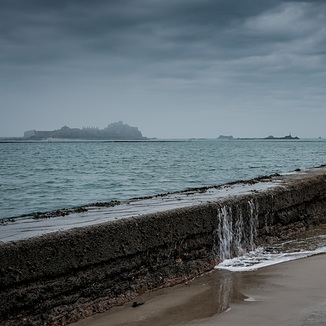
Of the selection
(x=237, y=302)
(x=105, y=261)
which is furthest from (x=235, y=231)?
(x=105, y=261)

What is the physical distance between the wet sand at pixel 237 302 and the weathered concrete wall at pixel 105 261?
16cm

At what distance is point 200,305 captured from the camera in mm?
3682

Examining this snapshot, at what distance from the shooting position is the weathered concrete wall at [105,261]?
3160mm

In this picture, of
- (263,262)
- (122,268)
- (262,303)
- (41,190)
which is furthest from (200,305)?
(41,190)

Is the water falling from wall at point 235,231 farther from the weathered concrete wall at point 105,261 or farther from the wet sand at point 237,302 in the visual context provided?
the wet sand at point 237,302

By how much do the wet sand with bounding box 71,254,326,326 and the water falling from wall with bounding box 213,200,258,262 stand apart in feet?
1.35

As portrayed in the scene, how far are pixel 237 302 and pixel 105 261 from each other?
1.34 metres

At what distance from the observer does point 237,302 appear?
3713mm

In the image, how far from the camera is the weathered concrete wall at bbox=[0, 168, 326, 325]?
10.4 ft

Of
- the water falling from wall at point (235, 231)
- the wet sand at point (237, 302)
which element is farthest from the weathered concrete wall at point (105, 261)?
the wet sand at point (237, 302)

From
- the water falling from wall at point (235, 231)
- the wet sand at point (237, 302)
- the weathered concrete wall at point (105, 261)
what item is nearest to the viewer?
the weathered concrete wall at point (105, 261)

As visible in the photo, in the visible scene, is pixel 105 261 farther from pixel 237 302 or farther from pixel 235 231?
pixel 235 231

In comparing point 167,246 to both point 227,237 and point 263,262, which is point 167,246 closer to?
point 227,237

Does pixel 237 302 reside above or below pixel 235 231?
below
